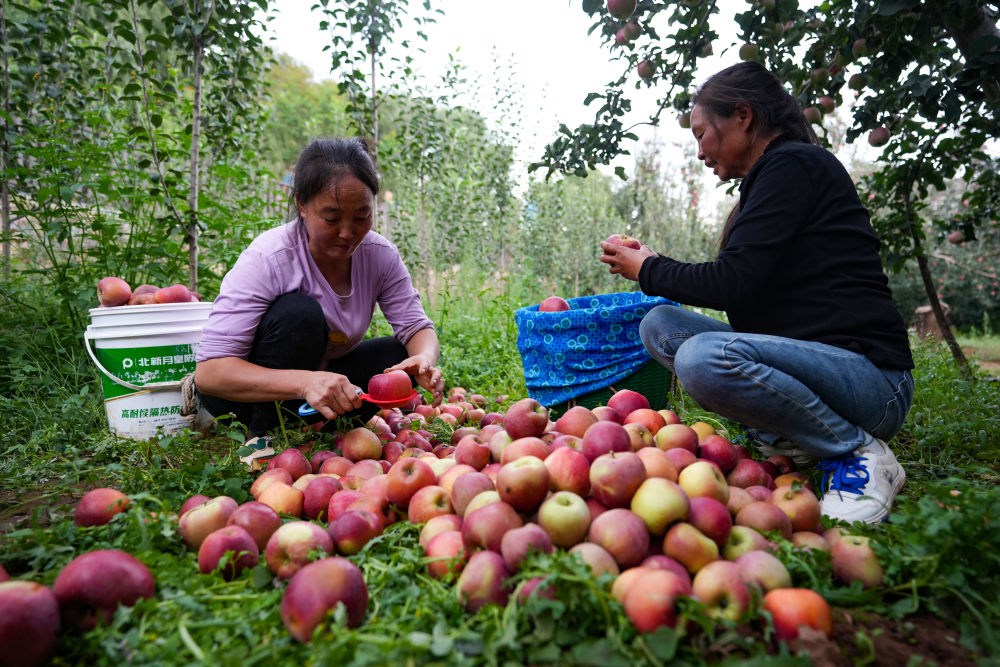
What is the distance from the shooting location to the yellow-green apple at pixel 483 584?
133 cm

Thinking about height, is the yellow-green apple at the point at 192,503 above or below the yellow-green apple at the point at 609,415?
below

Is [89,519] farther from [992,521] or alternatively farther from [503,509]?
[992,521]

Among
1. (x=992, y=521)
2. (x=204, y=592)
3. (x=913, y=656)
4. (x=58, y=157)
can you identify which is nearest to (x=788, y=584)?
(x=913, y=656)

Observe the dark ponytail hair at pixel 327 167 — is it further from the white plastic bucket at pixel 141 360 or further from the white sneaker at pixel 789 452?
the white sneaker at pixel 789 452

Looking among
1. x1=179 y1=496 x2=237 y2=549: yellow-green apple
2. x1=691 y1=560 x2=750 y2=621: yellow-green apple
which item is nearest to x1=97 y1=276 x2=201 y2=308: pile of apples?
x1=179 y1=496 x2=237 y2=549: yellow-green apple

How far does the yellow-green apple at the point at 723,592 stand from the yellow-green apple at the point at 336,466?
140cm

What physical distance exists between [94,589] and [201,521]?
0.44m

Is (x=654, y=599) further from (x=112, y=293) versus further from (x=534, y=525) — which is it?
(x=112, y=293)

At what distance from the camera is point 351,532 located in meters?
1.67

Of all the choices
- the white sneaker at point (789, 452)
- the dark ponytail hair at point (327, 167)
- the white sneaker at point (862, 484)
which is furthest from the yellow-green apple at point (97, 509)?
the white sneaker at point (789, 452)

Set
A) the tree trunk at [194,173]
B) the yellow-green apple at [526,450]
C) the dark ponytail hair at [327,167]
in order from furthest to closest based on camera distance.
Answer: the tree trunk at [194,173], the dark ponytail hair at [327,167], the yellow-green apple at [526,450]

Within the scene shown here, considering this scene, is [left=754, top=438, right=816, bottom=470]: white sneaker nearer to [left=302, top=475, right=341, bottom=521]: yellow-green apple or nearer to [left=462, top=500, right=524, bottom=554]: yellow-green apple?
[left=462, top=500, right=524, bottom=554]: yellow-green apple

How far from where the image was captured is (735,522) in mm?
1717

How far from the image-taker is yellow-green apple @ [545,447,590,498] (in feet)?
5.56
